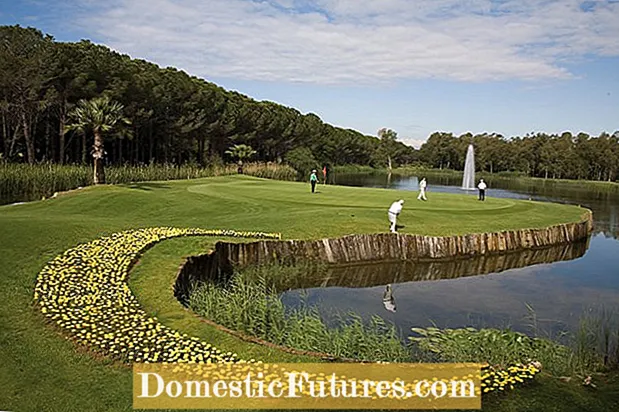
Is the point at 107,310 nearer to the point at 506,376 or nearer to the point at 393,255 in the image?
the point at 506,376

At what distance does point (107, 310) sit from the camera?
9.25 metres

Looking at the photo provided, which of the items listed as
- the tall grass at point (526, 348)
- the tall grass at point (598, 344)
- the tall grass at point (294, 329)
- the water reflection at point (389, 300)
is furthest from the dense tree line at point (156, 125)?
the tall grass at point (598, 344)

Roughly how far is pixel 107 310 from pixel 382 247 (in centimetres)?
1175

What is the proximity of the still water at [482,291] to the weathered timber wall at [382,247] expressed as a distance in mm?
392

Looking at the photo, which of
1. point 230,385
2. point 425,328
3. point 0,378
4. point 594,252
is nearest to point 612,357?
point 425,328

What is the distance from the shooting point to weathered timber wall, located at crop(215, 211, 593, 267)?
54.8 feet

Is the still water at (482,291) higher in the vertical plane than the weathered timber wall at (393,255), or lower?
lower

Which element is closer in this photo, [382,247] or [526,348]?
[526,348]

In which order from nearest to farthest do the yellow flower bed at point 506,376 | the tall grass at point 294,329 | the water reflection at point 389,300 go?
the yellow flower bed at point 506,376, the tall grass at point 294,329, the water reflection at point 389,300

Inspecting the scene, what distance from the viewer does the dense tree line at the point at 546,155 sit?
100875mm

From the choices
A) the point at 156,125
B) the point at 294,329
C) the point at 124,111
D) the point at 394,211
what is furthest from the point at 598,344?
the point at 156,125

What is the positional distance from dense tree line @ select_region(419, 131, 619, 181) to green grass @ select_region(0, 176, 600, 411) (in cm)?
7750

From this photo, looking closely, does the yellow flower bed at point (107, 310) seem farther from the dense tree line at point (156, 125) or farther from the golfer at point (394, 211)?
the dense tree line at point (156, 125)

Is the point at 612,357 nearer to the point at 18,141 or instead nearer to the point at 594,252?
the point at 594,252
